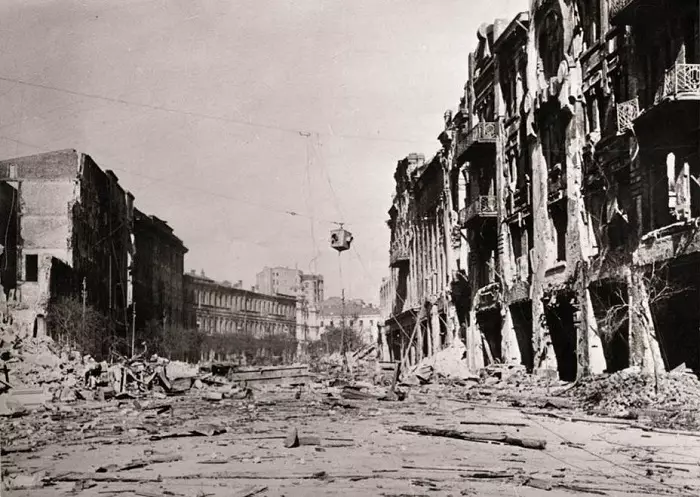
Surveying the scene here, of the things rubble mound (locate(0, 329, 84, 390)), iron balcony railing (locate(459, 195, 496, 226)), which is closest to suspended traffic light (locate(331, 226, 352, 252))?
iron balcony railing (locate(459, 195, 496, 226))

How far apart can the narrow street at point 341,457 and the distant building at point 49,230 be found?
2338 centimetres

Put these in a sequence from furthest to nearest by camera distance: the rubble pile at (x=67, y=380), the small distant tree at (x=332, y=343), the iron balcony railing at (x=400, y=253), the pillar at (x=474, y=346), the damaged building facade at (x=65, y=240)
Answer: the small distant tree at (x=332, y=343) < the iron balcony railing at (x=400, y=253) < the damaged building facade at (x=65, y=240) < the pillar at (x=474, y=346) < the rubble pile at (x=67, y=380)

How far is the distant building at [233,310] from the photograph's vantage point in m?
95.5

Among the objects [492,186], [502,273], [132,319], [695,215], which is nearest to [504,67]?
[492,186]

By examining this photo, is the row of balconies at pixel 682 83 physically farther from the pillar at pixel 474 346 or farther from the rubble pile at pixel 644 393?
the pillar at pixel 474 346

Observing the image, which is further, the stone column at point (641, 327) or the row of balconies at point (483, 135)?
the row of balconies at point (483, 135)

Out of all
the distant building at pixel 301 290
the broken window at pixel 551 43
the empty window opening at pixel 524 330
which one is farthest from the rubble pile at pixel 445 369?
the distant building at pixel 301 290

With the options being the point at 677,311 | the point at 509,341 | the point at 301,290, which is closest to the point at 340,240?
the point at 509,341

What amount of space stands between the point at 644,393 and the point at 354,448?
26.4 feet

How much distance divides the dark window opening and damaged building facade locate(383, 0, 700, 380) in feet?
77.8

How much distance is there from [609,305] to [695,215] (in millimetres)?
5531

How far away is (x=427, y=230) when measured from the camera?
49.2m

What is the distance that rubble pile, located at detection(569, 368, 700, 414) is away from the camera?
54.2 feet

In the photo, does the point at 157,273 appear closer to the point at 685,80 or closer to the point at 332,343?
the point at 332,343
